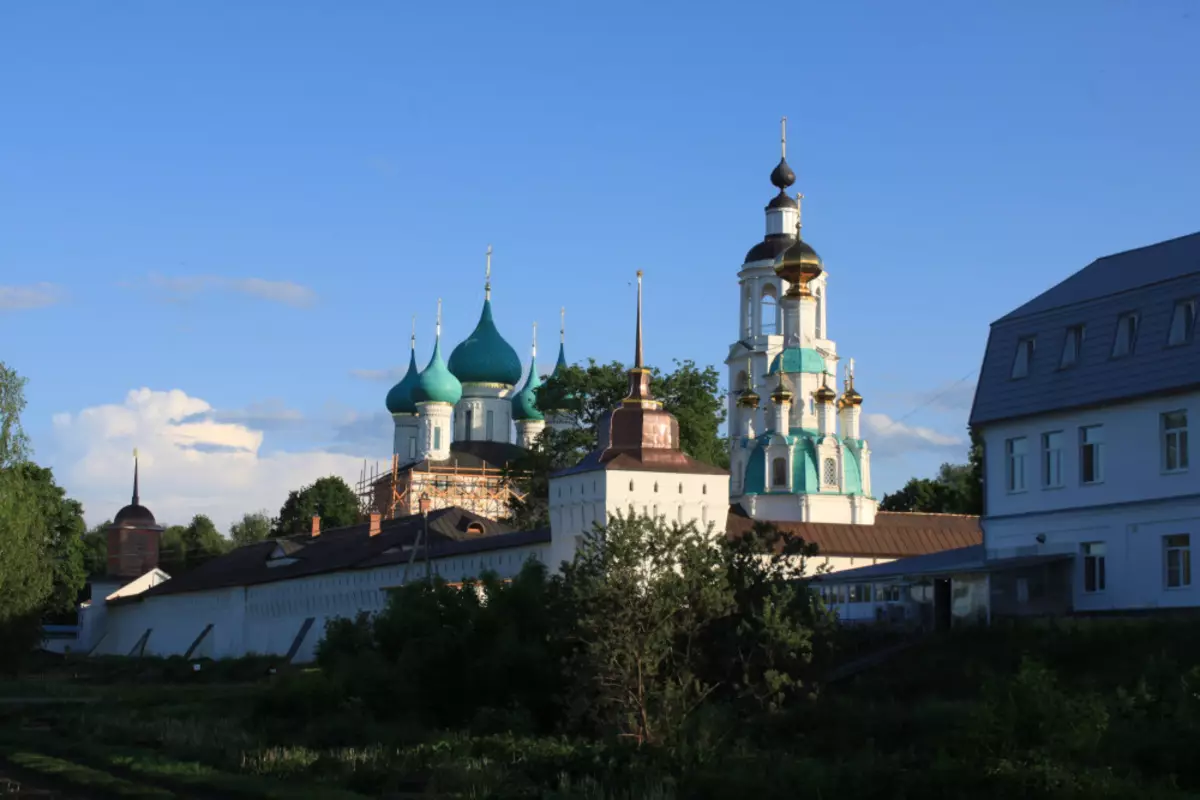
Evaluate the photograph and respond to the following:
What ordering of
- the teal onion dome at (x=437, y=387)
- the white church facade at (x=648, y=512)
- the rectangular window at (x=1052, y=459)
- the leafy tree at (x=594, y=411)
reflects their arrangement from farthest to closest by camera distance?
the teal onion dome at (x=437, y=387)
the leafy tree at (x=594, y=411)
the white church facade at (x=648, y=512)
the rectangular window at (x=1052, y=459)

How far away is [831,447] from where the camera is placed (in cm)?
7319

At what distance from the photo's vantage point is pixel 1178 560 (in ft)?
107

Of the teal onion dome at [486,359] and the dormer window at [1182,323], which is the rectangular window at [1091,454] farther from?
the teal onion dome at [486,359]

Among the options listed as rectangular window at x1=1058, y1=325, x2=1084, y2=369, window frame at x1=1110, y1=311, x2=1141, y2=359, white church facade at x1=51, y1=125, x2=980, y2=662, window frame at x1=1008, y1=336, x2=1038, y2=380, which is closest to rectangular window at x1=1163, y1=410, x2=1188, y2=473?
window frame at x1=1110, y1=311, x2=1141, y2=359

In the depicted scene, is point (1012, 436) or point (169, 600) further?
point (169, 600)

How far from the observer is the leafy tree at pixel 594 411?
234 ft

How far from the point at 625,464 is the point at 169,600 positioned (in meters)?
38.9

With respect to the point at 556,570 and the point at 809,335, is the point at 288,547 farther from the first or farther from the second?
the point at 556,570

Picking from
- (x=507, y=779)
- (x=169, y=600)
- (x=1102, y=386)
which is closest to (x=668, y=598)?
(x=507, y=779)

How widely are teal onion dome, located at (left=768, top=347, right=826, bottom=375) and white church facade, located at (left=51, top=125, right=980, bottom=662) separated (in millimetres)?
56

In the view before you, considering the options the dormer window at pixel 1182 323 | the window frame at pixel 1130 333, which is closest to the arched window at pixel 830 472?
the window frame at pixel 1130 333

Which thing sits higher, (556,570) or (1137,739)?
(556,570)

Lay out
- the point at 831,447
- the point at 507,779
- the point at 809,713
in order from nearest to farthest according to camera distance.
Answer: the point at 507,779, the point at 809,713, the point at 831,447

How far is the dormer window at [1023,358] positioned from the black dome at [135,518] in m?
71.1
